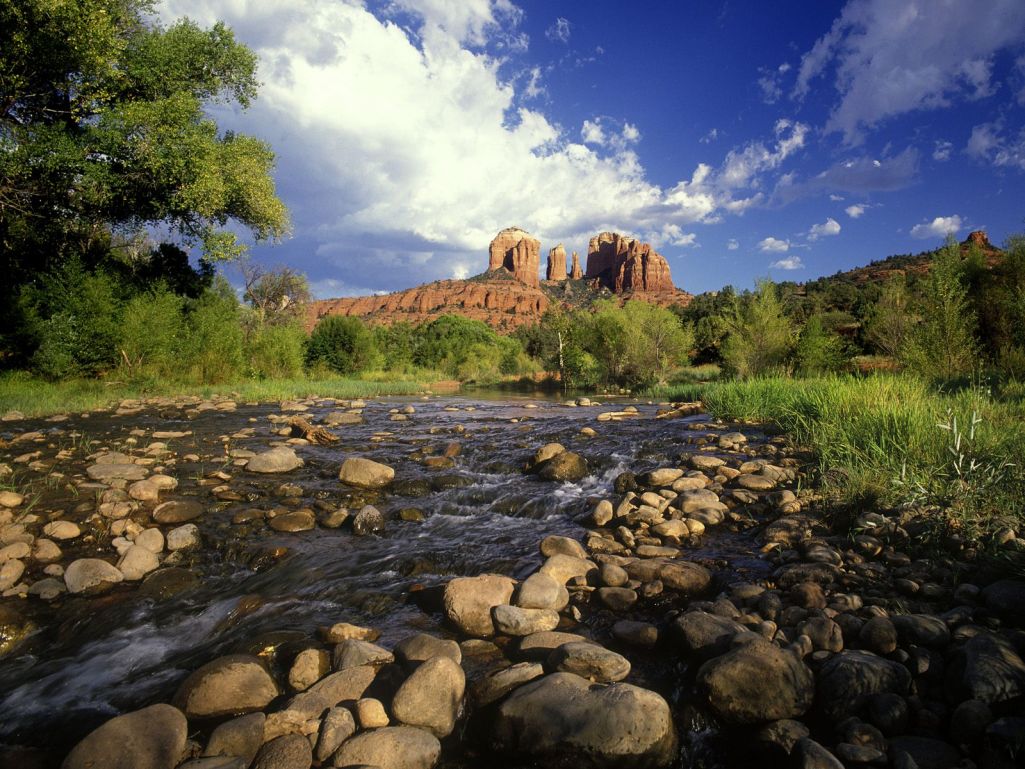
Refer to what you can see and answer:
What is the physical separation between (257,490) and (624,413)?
10463 millimetres

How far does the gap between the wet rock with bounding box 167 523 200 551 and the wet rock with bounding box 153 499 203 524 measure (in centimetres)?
46

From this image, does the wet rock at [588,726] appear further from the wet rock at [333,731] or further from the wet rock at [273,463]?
the wet rock at [273,463]

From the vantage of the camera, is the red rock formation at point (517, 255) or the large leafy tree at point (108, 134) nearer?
the large leafy tree at point (108, 134)

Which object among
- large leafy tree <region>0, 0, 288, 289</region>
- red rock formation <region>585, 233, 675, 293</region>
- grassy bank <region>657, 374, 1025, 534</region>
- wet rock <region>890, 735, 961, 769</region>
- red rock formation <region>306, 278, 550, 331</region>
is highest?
red rock formation <region>585, 233, 675, 293</region>

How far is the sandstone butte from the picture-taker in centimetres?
11469

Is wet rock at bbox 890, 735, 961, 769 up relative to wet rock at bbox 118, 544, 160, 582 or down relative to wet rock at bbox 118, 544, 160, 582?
up

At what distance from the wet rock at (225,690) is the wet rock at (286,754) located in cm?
43

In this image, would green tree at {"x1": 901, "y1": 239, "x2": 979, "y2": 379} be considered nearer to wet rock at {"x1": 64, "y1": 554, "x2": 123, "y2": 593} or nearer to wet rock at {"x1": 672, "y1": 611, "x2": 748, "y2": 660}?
wet rock at {"x1": 672, "y1": 611, "x2": 748, "y2": 660}

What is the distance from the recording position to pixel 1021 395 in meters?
9.10

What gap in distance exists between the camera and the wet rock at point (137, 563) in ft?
13.9

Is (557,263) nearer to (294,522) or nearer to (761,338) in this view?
(761,338)

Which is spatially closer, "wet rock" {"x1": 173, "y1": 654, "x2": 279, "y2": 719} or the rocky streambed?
the rocky streambed

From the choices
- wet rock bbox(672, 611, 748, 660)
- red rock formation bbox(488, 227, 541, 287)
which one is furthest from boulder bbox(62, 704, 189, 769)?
red rock formation bbox(488, 227, 541, 287)

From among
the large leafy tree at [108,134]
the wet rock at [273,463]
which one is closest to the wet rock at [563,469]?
the wet rock at [273,463]
